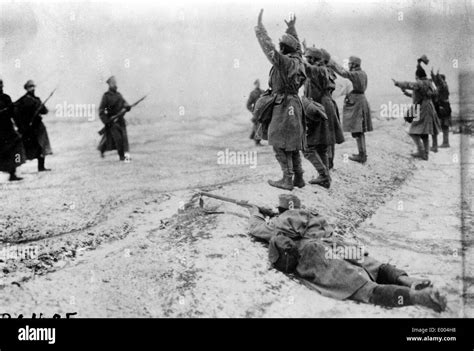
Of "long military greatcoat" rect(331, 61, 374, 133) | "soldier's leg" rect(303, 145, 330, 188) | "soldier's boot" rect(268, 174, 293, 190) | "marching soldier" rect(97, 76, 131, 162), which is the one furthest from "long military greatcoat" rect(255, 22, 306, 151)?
"marching soldier" rect(97, 76, 131, 162)

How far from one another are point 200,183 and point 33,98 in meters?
2.12

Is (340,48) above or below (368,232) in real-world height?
above

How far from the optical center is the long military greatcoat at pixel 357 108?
6981 millimetres

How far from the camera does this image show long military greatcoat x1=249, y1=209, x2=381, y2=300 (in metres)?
3.96

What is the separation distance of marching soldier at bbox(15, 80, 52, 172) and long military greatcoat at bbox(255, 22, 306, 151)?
274cm

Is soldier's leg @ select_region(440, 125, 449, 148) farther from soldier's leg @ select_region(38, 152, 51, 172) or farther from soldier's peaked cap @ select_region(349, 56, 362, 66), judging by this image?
soldier's leg @ select_region(38, 152, 51, 172)

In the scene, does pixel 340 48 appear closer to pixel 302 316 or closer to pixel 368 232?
pixel 368 232

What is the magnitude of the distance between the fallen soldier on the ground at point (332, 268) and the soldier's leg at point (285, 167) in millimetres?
1116

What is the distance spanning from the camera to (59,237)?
4805mm

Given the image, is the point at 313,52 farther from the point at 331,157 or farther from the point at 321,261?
the point at 321,261

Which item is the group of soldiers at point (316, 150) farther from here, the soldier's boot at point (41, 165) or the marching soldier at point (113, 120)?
the soldier's boot at point (41, 165)

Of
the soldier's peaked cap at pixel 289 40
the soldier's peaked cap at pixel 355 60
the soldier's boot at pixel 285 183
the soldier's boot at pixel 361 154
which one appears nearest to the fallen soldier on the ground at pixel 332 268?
the soldier's boot at pixel 285 183
